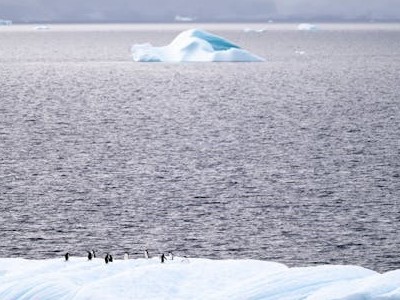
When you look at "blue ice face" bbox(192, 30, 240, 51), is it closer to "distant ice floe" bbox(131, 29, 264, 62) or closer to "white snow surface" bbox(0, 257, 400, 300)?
"distant ice floe" bbox(131, 29, 264, 62)

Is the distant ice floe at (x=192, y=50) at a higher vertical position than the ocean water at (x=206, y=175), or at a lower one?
higher

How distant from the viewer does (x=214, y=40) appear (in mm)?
133375

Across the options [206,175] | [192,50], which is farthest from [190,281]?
[192,50]

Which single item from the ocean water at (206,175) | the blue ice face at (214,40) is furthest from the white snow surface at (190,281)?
the blue ice face at (214,40)

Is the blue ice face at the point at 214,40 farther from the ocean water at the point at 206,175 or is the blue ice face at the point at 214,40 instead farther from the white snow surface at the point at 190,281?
the white snow surface at the point at 190,281

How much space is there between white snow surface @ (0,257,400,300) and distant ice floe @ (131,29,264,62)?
104 m

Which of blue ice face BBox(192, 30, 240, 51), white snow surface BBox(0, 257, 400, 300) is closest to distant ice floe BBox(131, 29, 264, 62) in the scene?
blue ice face BBox(192, 30, 240, 51)

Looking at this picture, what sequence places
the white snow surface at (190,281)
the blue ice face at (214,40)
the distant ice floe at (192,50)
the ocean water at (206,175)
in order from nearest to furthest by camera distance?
the white snow surface at (190,281) < the ocean water at (206,175) < the blue ice face at (214,40) < the distant ice floe at (192,50)

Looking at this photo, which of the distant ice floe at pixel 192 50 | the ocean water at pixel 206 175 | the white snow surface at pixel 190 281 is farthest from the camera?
the distant ice floe at pixel 192 50

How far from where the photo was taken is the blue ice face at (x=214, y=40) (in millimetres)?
126812

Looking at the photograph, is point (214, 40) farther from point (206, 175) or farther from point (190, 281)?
point (190, 281)

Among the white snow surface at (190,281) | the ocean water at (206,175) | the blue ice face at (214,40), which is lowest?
the white snow surface at (190,281)

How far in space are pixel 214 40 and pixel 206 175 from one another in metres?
86.1

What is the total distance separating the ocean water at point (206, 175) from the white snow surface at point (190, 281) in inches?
337
